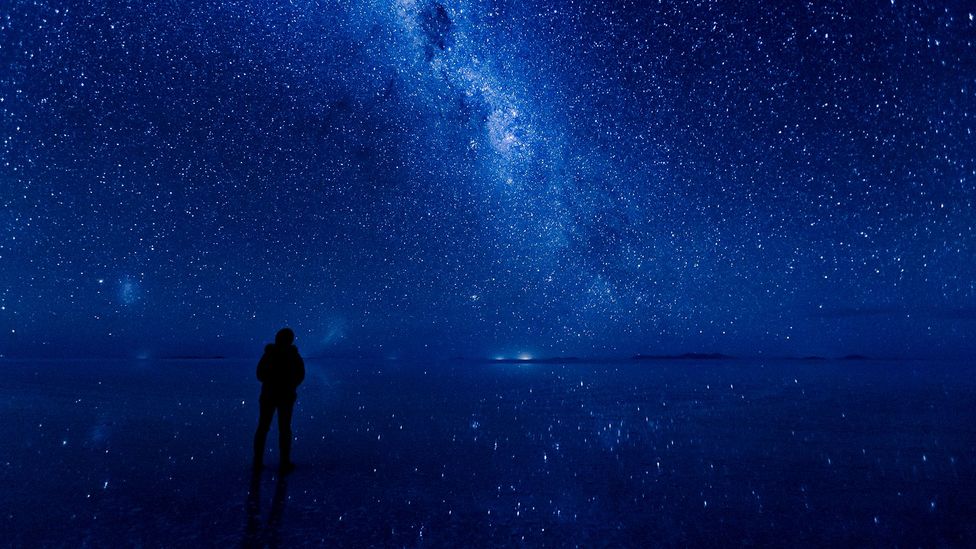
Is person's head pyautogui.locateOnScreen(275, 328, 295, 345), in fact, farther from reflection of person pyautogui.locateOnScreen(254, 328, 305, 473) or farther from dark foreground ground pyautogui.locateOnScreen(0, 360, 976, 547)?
dark foreground ground pyautogui.locateOnScreen(0, 360, 976, 547)

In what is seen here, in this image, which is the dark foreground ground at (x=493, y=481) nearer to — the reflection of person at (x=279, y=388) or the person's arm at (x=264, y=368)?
the reflection of person at (x=279, y=388)

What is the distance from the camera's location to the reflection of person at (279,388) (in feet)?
22.5

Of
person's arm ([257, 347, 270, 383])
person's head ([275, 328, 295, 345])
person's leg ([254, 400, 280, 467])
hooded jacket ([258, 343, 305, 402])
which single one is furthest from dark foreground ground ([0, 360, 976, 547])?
person's head ([275, 328, 295, 345])

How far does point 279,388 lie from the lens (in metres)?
6.94

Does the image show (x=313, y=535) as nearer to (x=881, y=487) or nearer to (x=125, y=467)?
(x=125, y=467)

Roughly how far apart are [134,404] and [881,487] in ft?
52.7

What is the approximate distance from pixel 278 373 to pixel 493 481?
2795 mm

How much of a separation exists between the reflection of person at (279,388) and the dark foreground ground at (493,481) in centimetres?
32

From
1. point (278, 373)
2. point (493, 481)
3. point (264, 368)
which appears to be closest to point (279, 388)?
point (278, 373)

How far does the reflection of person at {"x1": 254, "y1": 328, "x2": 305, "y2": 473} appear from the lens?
22.5 ft

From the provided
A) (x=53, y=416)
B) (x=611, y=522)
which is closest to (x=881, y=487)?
(x=611, y=522)

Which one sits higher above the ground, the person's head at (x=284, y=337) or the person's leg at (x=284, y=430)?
the person's head at (x=284, y=337)

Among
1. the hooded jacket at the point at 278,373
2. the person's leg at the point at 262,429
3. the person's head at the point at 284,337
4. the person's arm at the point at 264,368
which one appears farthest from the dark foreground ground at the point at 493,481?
the person's head at the point at 284,337

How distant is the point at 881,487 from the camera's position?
21.2 ft
